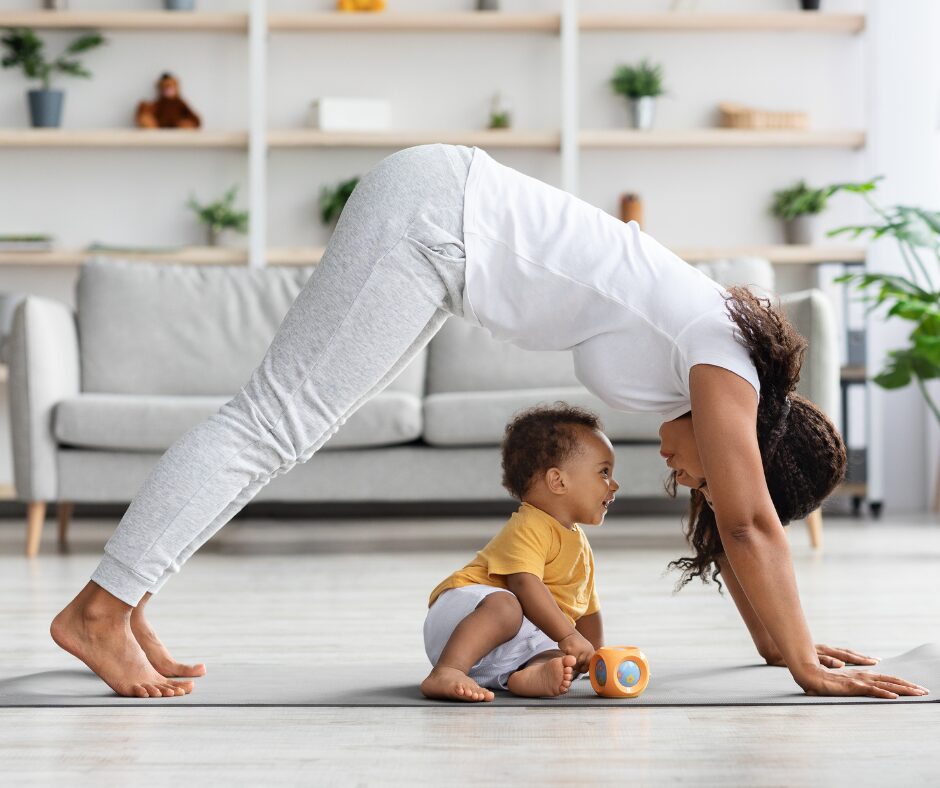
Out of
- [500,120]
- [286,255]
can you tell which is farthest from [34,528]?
[500,120]

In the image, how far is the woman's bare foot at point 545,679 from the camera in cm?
142

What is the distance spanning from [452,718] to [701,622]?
0.87 meters

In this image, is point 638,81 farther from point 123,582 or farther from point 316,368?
point 123,582

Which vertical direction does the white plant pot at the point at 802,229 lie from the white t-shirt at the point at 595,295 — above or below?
above

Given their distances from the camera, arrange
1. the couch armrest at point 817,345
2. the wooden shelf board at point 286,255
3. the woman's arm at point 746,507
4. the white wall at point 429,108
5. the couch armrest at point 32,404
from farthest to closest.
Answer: the white wall at point 429,108 < the wooden shelf board at point 286,255 < the couch armrest at point 32,404 < the couch armrest at point 817,345 < the woman's arm at point 746,507

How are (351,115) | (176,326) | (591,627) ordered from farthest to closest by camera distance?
(351,115) < (176,326) < (591,627)

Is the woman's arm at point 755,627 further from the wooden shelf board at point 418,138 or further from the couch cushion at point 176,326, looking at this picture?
the wooden shelf board at point 418,138

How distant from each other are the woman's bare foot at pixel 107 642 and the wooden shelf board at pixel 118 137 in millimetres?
3563

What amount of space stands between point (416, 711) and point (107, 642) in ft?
1.27

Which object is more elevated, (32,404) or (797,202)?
(797,202)

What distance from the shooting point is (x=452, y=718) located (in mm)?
1343

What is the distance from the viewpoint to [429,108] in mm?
5078

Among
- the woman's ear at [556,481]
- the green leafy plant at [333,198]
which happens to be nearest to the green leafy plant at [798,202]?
the green leafy plant at [333,198]

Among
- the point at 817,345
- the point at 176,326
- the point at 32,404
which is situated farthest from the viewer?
the point at 176,326
